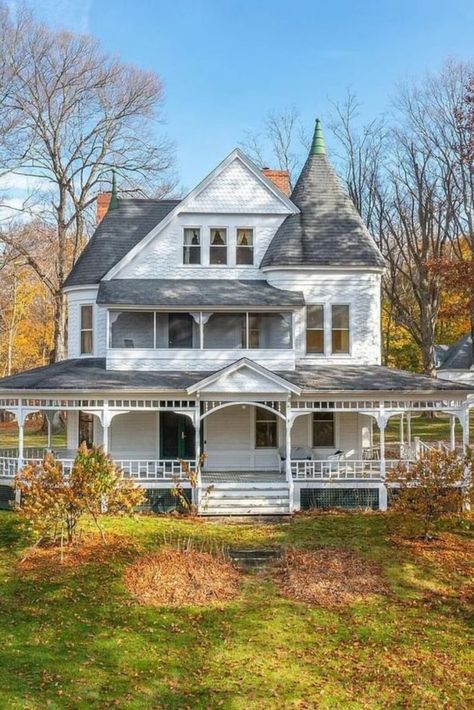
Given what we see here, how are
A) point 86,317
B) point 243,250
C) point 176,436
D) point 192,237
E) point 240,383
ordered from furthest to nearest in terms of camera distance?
point 86,317 → point 243,250 → point 192,237 → point 176,436 → point 240,383

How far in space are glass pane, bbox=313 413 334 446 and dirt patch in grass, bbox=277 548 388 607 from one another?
725 centimetres

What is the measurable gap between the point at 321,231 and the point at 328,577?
13.2 m

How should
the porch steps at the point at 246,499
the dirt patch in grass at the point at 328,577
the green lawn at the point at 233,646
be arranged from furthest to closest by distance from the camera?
the porch steps at the point at 246,499 < the dirt patch in grass at the point at 328,577 < the green lawn at the point at 233,646

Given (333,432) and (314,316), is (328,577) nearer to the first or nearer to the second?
(333,432)

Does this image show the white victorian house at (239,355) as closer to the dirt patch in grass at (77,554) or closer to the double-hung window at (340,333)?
the double-hung window at (340,333)

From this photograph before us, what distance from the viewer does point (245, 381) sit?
19.0 metres

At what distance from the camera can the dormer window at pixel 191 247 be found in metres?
22.8

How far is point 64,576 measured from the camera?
1277 cm

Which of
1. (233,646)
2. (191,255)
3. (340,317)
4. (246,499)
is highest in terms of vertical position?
(191,255)

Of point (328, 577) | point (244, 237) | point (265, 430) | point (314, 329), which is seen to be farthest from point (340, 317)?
point (328, 577)

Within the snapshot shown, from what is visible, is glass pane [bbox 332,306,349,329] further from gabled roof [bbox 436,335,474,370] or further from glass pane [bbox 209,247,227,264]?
gabled roof [bbox 436,335,474,370]

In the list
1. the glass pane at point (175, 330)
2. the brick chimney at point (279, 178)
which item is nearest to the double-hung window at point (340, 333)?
the glass pane at point (175, 330)

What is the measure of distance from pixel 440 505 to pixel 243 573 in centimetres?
486

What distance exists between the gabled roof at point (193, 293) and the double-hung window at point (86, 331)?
6.15 ft
